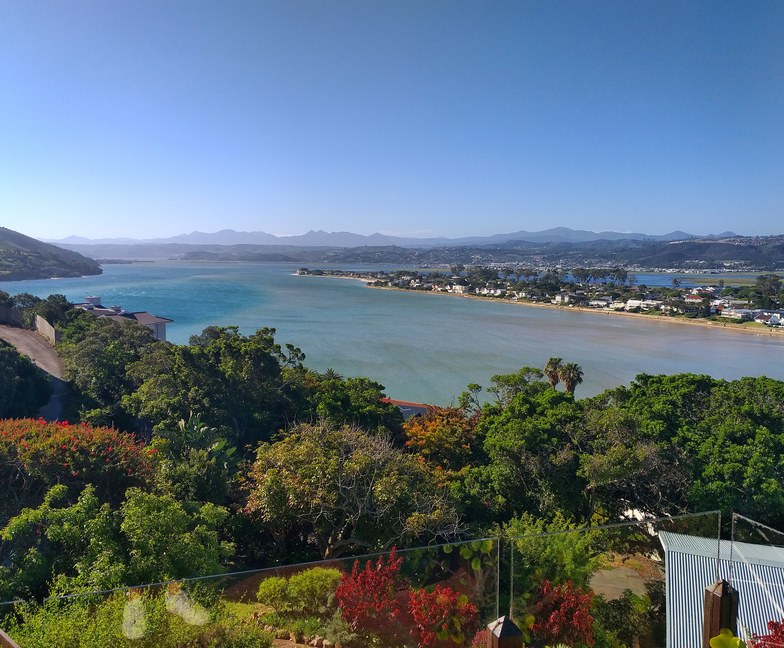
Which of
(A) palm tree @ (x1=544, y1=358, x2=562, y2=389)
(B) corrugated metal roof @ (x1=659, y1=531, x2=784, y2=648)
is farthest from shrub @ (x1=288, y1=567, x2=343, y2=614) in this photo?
(A) palm tree @ (x1=544, y1=358, x2=562, y2=389)

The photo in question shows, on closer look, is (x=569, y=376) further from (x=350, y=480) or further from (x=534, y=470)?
(x=350, y=480)

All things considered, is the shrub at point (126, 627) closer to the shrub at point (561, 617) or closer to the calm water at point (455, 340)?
the shrub at point (561, 617)

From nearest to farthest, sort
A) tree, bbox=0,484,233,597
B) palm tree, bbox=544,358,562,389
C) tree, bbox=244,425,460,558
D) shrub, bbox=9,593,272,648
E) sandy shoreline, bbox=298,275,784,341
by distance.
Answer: shrub, bbox=9,593,272,648 < tree, bbox=0,484,233,597 < tree, bbox=244,425,460,558 < palm tree, bbox=544,358,562,389 < sandy shoreline, bbox=298,275,784,341

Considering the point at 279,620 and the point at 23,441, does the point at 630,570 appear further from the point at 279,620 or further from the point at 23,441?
the point at 23,441

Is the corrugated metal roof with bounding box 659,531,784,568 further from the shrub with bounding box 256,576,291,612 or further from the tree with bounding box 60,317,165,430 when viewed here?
the tree with bounding box 60,317,165,430

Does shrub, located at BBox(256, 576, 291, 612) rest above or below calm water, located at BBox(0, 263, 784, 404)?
above

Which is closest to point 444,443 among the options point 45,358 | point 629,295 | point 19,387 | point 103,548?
point 103,548

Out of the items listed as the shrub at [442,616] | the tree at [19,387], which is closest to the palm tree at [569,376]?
the tree at [19,387]
